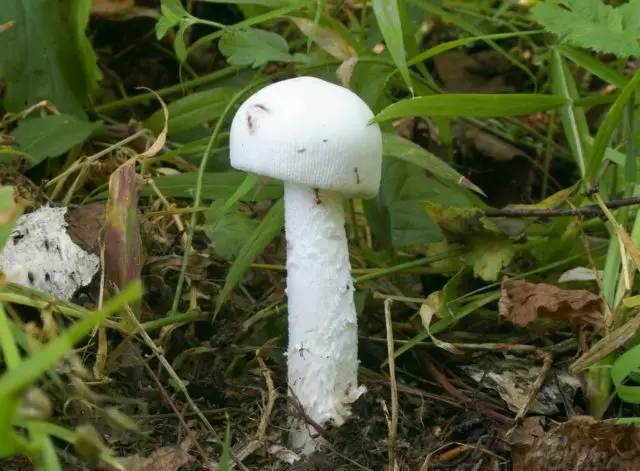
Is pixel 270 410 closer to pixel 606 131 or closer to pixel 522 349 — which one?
pixel 522 349

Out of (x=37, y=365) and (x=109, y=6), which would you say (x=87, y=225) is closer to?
(x=109, y=6)

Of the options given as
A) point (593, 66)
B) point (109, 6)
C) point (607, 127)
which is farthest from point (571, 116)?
point (109, 6)

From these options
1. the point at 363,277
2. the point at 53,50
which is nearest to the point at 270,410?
the point at 363,277

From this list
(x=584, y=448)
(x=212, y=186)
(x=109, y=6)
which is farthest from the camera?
(x=109, y=6)

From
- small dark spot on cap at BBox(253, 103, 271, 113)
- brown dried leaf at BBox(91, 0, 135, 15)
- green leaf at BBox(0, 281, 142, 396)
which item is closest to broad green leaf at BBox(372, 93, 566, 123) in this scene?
small dark spot on cap at BBox(253, 103, 271, 113)

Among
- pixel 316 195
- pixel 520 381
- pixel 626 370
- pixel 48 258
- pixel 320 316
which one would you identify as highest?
pixel 316 195

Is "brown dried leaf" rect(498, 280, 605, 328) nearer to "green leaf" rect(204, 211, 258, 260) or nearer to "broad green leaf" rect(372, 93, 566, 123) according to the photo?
"broad green leaf" rect(372, 93, 566, 123)

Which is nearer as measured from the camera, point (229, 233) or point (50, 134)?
point (229, 233)

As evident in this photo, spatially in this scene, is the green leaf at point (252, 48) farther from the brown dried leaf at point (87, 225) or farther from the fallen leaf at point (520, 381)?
the fallen leaf at point (520, 381)
